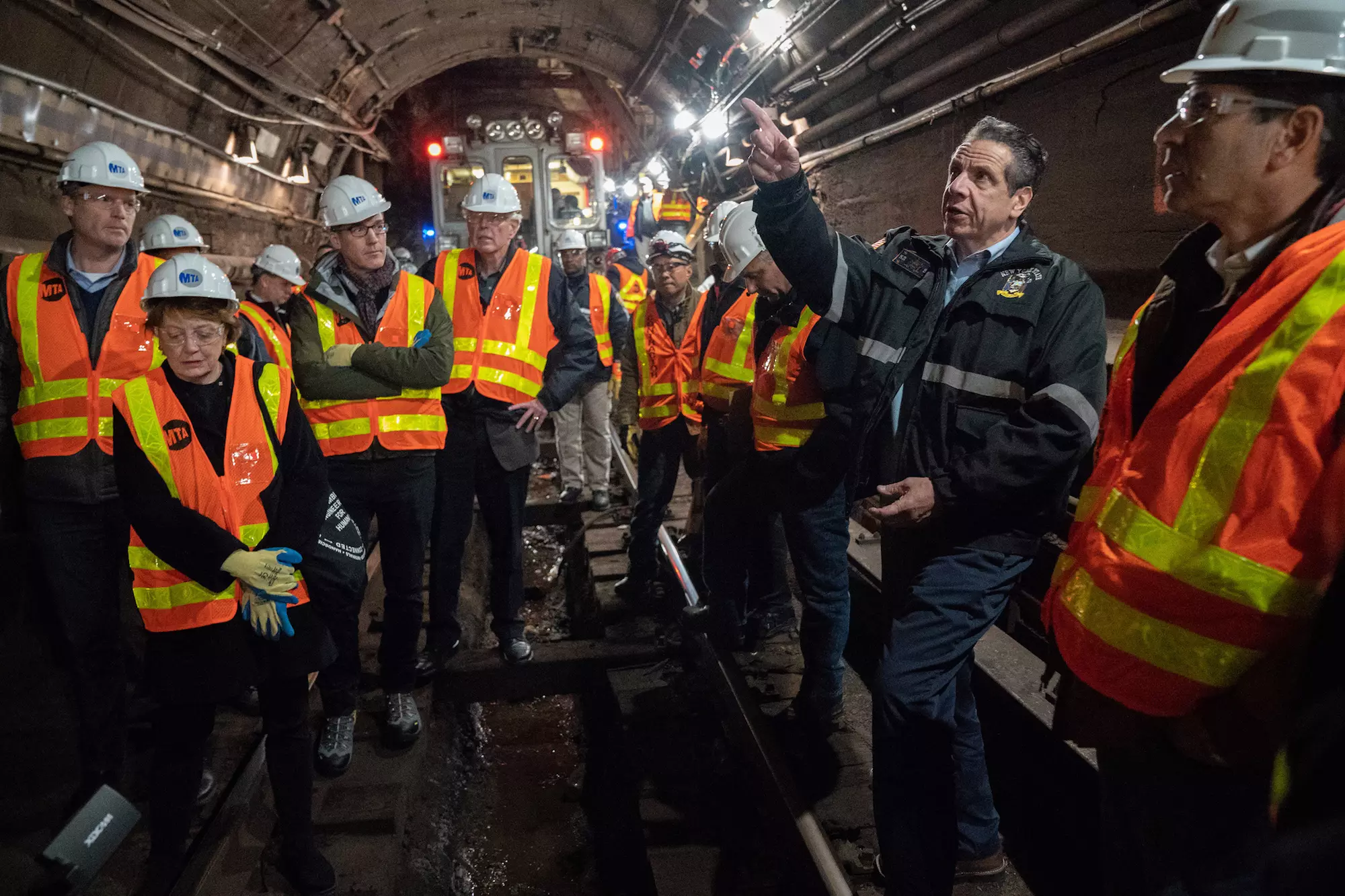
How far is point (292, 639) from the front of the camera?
2395 mm

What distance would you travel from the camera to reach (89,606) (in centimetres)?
298

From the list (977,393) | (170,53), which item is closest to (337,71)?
(170,53)

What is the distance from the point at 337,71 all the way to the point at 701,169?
4.79m

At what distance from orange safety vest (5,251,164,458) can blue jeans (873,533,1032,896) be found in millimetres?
2955

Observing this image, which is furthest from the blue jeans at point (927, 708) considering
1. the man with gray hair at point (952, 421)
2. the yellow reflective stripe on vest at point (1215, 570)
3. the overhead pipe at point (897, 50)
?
the overhead pipe at point (897, 50)

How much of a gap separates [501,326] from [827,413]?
168cm

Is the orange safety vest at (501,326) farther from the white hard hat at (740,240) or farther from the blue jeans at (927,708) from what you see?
the blue jeans at (927,708)

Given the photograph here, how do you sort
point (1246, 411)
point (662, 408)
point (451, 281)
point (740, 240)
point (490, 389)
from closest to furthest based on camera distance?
point (1246, 411) < point (740, 240) < point (490, 389) < point (451, 281) < point (662, 408)

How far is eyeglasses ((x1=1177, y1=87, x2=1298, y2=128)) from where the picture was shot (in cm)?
123

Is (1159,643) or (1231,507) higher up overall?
(1231,507)

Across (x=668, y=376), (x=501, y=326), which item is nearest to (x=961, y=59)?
(x=668, y=376)

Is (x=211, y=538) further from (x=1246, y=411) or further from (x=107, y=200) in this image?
(x=1246, y=411)

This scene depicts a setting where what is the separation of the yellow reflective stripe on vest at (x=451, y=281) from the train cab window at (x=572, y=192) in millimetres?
10938

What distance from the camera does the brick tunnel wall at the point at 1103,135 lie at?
3352 mm
